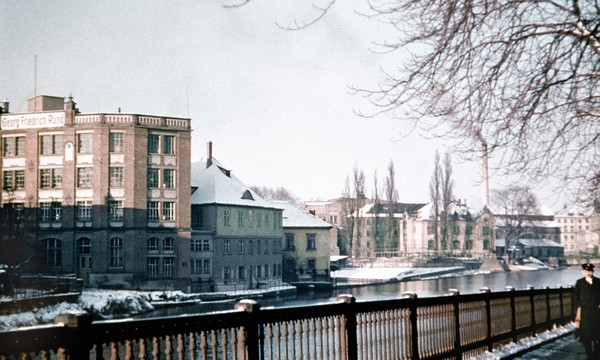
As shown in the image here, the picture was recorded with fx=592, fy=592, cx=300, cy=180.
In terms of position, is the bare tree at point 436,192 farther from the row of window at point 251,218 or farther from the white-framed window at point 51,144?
the white-framed window at point 51,144

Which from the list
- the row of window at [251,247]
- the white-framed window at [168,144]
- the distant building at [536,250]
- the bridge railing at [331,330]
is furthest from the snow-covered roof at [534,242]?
the bridge railing at [331,330]

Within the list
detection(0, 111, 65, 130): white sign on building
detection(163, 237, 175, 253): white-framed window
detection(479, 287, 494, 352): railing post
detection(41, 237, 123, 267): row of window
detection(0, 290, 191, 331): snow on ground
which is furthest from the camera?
detection(163, 237, 175, 253): white-framed window

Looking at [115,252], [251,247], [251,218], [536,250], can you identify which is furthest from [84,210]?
[536,250]

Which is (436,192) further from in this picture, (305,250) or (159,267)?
(159,267)

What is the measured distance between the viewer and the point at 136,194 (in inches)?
1924

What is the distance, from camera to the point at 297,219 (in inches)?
2744

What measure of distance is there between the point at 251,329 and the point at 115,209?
4552cm

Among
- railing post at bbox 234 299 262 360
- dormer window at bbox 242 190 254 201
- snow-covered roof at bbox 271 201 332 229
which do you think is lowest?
railing post at bbox 234 299 262 360

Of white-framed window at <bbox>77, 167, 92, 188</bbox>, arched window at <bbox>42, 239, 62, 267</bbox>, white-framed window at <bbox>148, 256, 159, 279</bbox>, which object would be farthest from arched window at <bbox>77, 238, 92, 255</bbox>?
white-framed window at <bbox>148, 256, 159, 279</bbox>

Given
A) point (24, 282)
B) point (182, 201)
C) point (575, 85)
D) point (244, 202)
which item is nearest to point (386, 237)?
point (244, 202)

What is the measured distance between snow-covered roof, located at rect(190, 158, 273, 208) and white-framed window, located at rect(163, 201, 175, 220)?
5.17 m

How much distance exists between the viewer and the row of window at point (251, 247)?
55.1m

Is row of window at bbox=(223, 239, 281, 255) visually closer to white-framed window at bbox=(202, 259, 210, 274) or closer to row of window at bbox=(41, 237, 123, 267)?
white-framed window at bbox=(202, 259, 210, 274)

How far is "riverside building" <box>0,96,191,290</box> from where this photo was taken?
47.4m
